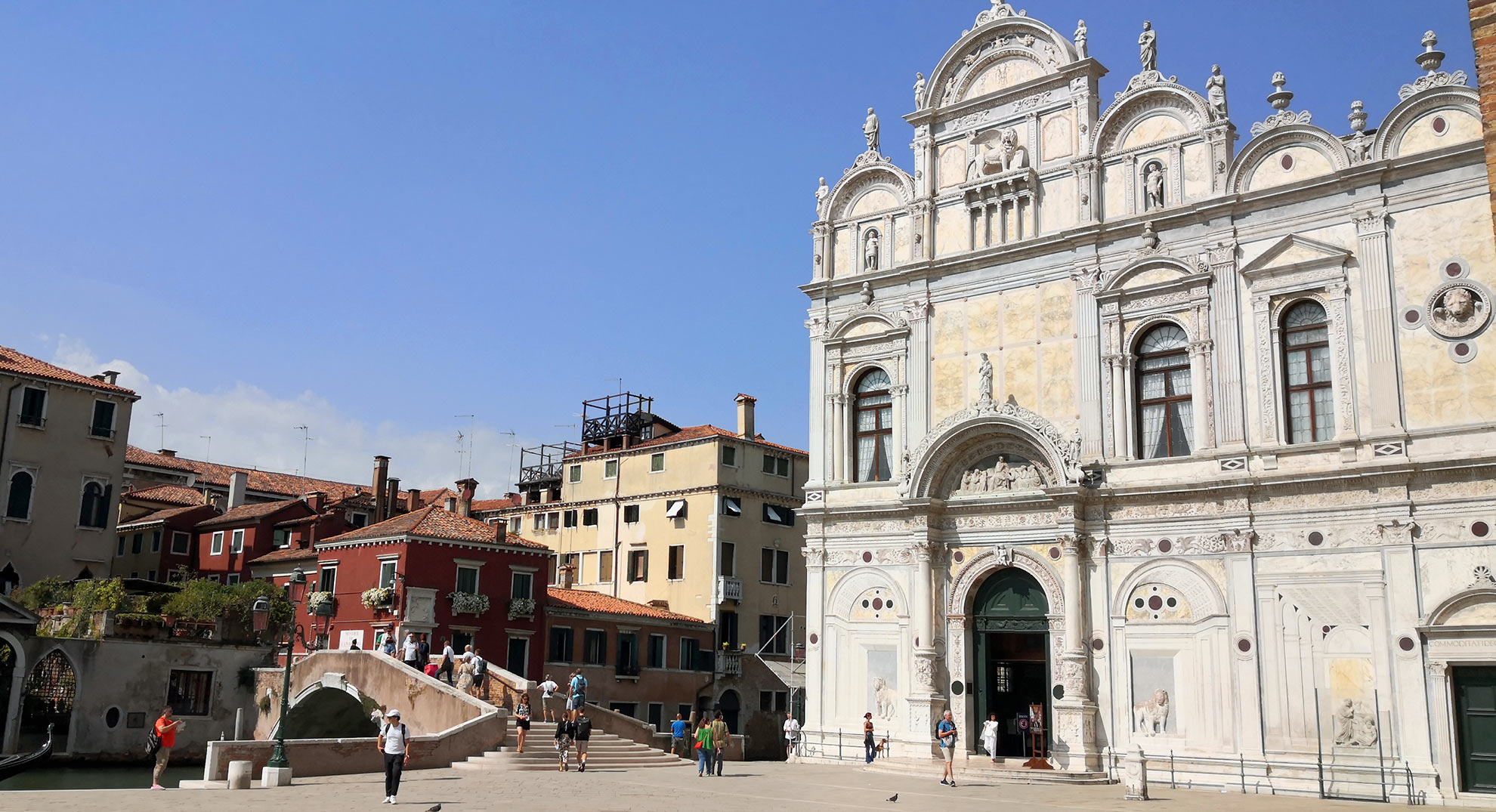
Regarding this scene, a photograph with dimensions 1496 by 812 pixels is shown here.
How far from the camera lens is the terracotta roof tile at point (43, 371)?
40656 mm

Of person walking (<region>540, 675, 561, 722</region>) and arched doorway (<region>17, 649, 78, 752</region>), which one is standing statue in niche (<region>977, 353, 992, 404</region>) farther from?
arched doorway (<region>17, 649, 78, 752</region>)

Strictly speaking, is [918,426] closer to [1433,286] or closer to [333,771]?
[1433,286]

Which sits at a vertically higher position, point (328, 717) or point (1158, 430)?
point (1158, 430)

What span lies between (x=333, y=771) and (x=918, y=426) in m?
14.6

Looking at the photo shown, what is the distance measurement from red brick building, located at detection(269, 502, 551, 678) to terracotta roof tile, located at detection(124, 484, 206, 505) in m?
14.0

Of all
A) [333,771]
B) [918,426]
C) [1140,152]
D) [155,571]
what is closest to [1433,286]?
[1140,152]

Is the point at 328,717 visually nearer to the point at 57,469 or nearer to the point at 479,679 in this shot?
the point at 479,679

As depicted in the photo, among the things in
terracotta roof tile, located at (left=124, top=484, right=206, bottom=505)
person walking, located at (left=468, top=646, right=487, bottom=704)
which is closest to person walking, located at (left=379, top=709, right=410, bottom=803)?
person walking, located at (left=468, top=646, right=487, bottom=704)

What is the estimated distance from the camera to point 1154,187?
25.7 meters

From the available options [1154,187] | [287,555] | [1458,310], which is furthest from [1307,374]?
[287,555]

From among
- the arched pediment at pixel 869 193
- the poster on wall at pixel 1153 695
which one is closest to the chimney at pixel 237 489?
the arched pediment at pixel 869 193

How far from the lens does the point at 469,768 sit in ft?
75.2

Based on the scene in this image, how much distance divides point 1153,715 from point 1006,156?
12.9 meters

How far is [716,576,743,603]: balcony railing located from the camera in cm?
4347
